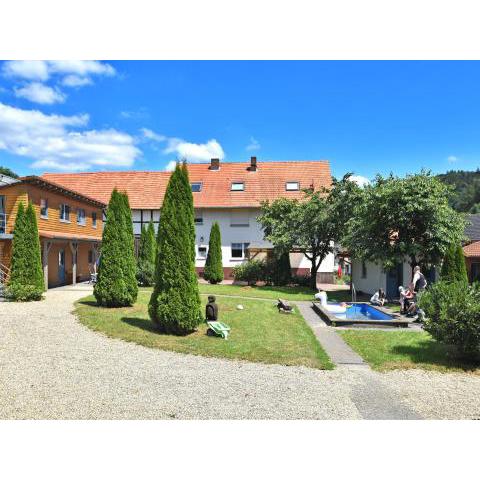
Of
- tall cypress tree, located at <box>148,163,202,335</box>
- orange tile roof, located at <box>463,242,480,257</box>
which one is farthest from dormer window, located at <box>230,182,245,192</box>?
tall cypress tree, located at <box>148,163,202,335</box>

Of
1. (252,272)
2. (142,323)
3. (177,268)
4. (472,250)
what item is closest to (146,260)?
(252,272)

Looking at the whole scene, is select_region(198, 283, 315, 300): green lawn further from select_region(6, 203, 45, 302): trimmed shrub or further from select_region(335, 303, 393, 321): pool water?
select_region(6, 203, 45, 302): trimmed shrub

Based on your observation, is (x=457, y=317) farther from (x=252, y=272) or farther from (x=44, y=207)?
(x=44, y=207)

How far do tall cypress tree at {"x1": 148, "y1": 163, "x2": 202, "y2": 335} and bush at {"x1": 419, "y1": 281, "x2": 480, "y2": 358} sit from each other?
5966mm

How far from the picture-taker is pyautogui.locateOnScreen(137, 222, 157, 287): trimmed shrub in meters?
23.9

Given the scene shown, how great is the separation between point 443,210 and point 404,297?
194 inches

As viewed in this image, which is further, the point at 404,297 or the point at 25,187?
the point at 25,187

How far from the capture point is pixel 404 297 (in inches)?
598

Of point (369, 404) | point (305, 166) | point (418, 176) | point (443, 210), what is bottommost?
point (369, 404)

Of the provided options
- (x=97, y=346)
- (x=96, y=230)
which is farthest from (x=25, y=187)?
(x=97, y=346)

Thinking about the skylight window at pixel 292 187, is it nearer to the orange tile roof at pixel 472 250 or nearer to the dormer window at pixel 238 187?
the dormer window at pixel 238 187

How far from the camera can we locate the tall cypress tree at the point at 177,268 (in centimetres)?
1046
